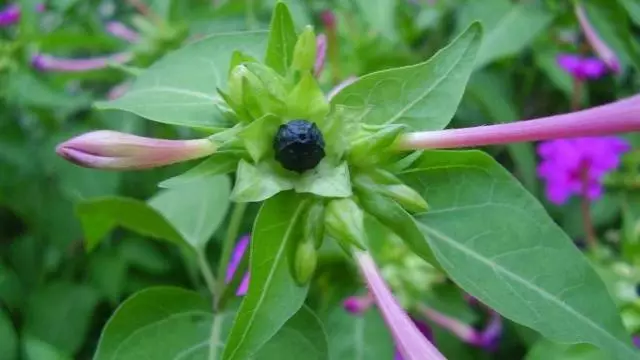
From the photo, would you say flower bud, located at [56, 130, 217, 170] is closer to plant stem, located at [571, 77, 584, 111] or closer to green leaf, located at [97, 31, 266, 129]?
green leaf, located at [97, 31, 266, 129]

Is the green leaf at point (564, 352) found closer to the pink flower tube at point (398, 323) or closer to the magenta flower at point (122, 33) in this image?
the pink flower tube at point (398, 323)

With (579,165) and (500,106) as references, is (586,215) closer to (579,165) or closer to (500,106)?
(579,165)

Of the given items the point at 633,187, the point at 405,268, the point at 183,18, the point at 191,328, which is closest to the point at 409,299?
the point at 405,268

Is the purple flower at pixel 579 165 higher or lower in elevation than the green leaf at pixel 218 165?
lower

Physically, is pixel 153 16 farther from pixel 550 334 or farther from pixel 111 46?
pixel 550 334

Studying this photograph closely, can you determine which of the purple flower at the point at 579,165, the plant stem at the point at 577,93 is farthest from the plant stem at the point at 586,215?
the plant stem at the point at 577,93

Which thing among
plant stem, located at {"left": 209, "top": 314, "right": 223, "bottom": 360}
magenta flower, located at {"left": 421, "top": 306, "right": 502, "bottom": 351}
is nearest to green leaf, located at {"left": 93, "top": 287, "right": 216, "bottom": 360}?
plant stem, located at {"left": 209, "top": 314, "right": 223, "bottom": 360}
